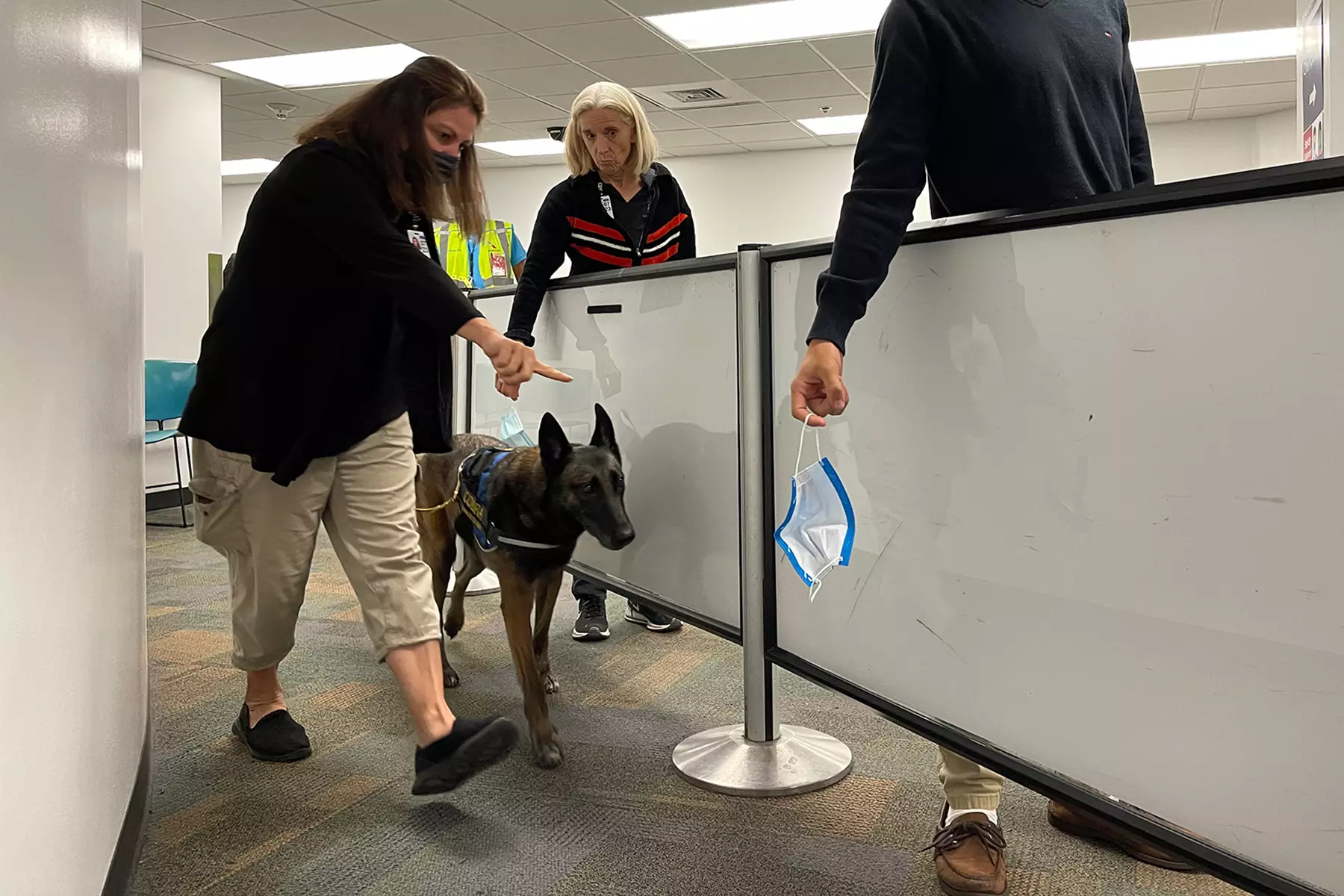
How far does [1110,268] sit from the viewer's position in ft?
3.84

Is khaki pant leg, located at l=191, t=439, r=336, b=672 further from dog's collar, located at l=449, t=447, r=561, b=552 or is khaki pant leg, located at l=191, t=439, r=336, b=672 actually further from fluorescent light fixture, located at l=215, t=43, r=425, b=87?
fluorescent light fixture, located at l=215, t=43, r=425, b=87

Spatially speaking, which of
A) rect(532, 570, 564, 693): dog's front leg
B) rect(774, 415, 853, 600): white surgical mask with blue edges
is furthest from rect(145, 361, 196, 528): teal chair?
rect(774, 415, 853, 600): white surgical mask with blue edges

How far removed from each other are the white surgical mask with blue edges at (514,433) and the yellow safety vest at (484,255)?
158 centimetres

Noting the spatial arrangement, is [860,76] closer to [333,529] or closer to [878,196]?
[333,529]

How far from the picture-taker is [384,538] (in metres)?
1.94

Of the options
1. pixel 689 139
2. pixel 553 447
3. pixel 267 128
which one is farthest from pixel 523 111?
pixel 553 447

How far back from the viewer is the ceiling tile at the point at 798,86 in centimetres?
730

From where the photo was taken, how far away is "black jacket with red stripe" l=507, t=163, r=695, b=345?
2.82 metres

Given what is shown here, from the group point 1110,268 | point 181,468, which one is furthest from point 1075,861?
point 181,468

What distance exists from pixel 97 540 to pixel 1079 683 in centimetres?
131

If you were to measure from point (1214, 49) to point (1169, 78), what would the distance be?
0.76 meters

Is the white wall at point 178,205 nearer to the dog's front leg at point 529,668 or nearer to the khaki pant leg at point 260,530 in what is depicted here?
the khaki pant leg at point 260,530

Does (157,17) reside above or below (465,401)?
above

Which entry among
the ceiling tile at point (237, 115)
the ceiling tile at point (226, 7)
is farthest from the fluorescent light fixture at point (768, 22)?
the ceiling tile at point (237, 115)
